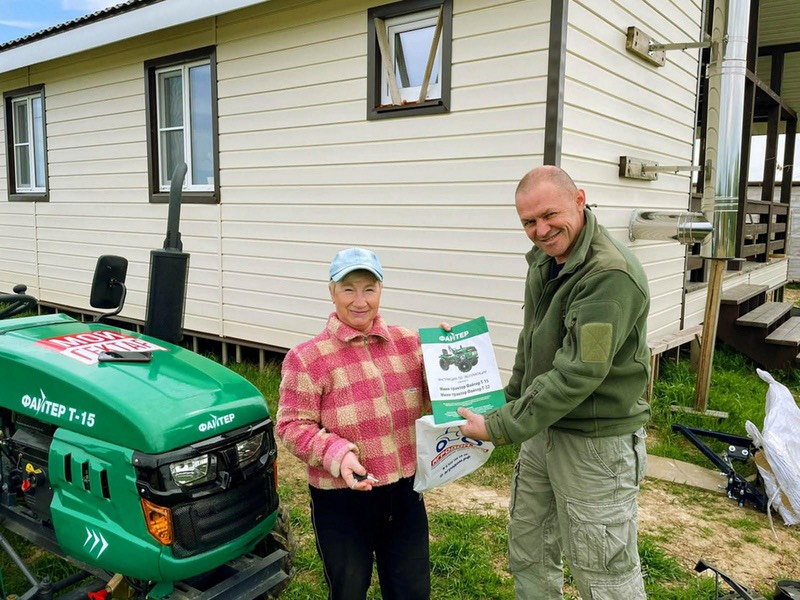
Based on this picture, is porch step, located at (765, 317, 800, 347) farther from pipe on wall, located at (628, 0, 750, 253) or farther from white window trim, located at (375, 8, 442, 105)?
white window trim, located at (375, 8, 442, 105)

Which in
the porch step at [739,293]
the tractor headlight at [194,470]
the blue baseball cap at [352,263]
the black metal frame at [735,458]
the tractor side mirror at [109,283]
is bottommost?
the black metal frame at [735,458]

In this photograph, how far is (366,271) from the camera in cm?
200

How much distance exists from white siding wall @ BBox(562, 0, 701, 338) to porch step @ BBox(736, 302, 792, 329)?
0.63 metres

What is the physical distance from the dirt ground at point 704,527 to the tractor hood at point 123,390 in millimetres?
1824

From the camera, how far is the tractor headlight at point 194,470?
1.97 meters

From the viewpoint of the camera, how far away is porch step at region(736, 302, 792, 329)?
624 cm

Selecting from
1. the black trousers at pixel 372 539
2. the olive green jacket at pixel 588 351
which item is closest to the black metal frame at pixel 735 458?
the olive green jacket at pixel 588 351

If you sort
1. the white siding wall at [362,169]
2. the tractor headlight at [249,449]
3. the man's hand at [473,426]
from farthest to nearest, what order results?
the white siding wall at [362,169] → the tractor headlight at [249,449] → the man's hand at [473,426]

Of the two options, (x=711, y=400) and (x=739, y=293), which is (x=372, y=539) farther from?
(x=739, y=293)

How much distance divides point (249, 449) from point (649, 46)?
472cm

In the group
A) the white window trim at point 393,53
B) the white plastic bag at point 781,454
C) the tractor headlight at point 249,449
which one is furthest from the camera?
the white window trim at point 393,53

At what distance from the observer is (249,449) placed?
2184 millimetres

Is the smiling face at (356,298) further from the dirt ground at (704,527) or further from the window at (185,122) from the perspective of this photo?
the window at (185,122)

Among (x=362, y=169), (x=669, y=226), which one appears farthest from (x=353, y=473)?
(x=669, y=226)
